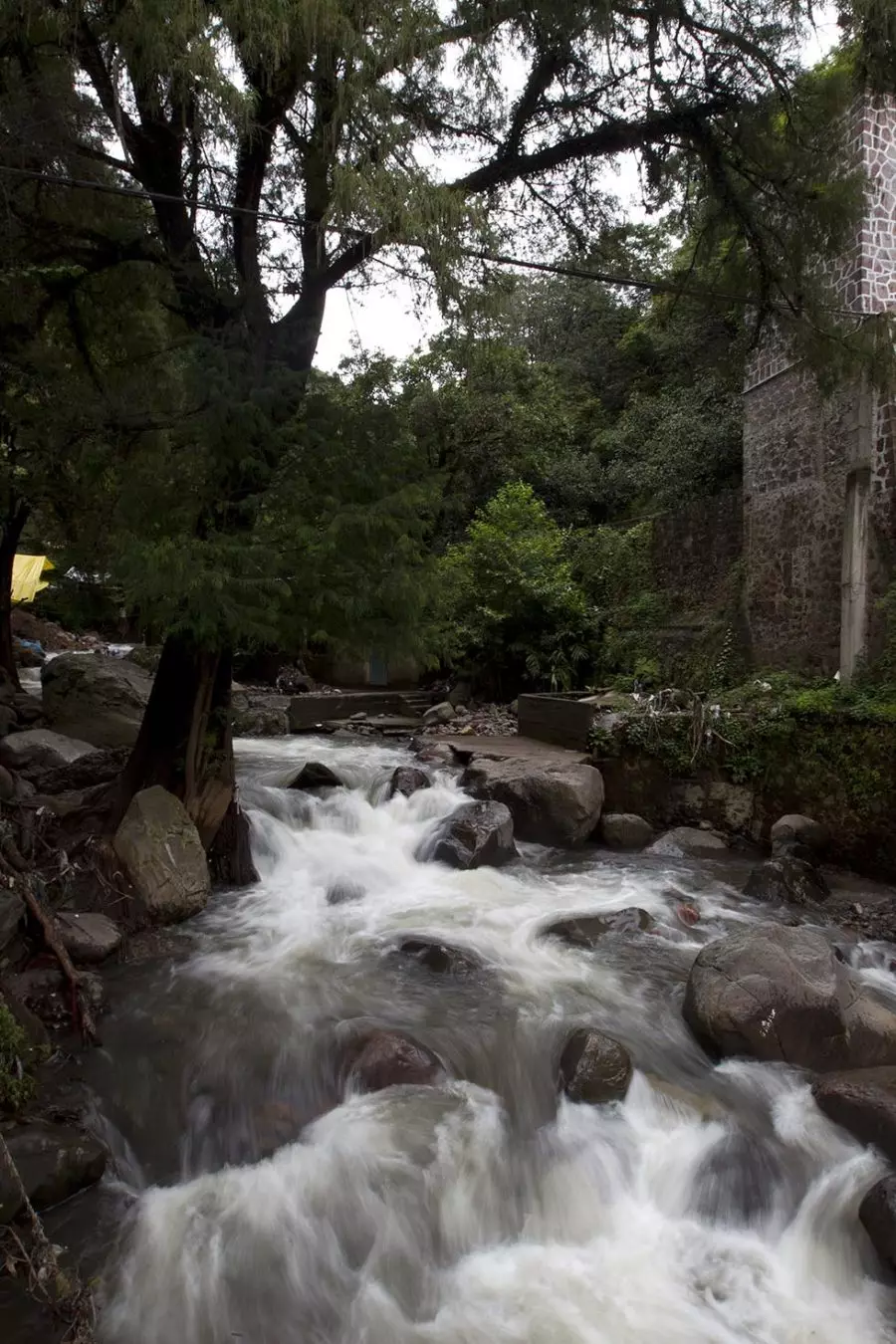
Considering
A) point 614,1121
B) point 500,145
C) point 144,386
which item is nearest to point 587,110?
point 500,145

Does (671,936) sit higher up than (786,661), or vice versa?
(786,661)

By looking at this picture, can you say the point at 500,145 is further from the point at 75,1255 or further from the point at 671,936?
the point at 75,1255

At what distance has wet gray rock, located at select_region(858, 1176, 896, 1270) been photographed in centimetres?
374

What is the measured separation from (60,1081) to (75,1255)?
1.15 metres

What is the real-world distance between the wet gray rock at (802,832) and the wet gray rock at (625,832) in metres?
1.36

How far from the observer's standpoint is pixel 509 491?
57.4ft

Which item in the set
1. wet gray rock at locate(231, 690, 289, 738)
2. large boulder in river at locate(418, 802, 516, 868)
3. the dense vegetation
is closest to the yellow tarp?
wet gray rock at locate(231, 690, 289, 738)

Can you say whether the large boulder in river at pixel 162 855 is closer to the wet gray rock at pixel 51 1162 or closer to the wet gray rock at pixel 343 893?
the wet gray rock at pixel 343 893

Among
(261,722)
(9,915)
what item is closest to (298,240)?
(9,915)

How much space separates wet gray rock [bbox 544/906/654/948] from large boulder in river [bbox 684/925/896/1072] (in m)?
1.36

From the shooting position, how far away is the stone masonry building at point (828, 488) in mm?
10211

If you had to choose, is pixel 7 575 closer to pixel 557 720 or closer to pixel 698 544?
pixel 557 720

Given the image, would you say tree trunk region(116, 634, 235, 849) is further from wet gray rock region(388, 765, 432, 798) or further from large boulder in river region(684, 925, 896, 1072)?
large boulder in river region(684, 925, 896, 1072)

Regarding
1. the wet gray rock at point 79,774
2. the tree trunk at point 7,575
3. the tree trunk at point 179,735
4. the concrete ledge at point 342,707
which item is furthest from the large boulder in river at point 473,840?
the tree trunk at point 7,575
